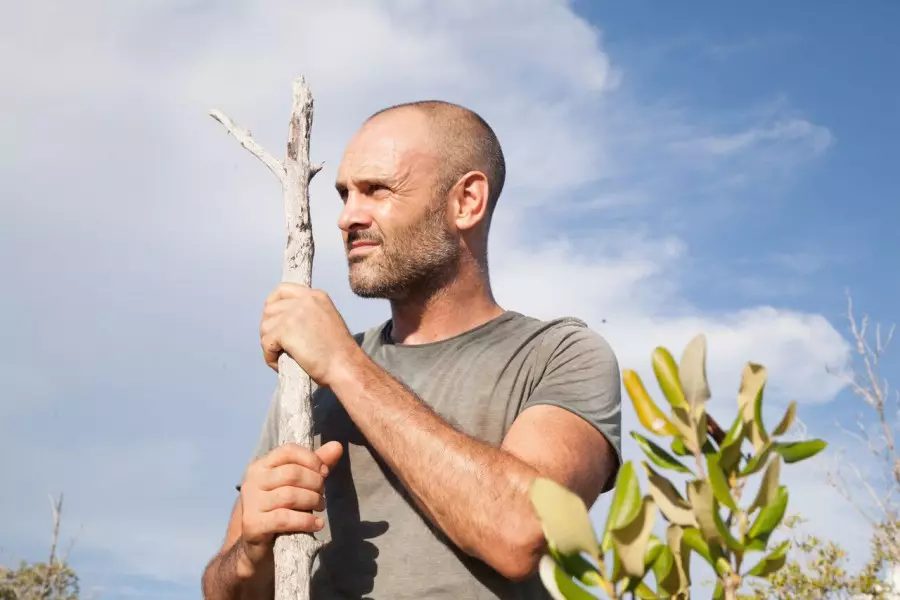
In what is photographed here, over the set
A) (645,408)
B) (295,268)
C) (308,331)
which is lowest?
(645,408)

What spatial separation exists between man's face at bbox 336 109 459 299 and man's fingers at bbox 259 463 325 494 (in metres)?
1.10

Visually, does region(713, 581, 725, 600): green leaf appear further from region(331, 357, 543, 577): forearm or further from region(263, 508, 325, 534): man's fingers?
region(263, 508, 325, 534): man's fingers

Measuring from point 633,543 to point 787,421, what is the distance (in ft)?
0.86

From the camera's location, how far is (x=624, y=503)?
967 mm

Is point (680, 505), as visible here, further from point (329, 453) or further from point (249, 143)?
point (249, 143)

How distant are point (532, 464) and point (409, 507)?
0.59m

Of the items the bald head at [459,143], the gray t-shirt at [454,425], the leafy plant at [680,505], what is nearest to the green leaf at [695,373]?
the leafy plant at [680,505]

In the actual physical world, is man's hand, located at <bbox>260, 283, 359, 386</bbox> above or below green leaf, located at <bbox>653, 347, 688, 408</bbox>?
above

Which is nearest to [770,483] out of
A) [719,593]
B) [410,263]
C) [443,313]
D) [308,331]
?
[719,593]

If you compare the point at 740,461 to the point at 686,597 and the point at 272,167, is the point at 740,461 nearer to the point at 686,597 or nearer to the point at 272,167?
the point at 686,597

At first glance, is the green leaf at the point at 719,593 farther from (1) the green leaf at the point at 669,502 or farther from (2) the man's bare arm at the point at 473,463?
(2) the man's bare arm at the point at 473,463

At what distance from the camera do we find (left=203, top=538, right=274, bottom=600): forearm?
3.07 meters

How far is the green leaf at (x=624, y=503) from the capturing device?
96 centimetres

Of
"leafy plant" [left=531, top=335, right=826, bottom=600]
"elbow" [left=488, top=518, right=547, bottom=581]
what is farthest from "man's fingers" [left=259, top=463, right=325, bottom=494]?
"leafy plant" [left=531, top=335, right=826, bottom=600]
